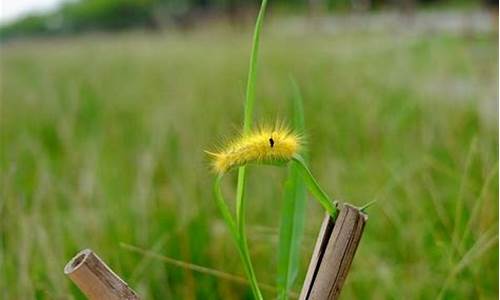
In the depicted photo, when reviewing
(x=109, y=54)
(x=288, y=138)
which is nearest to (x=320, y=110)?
(x=288, y=138)

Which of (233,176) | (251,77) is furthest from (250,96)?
(233,176)

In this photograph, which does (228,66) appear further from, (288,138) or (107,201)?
(288,138)

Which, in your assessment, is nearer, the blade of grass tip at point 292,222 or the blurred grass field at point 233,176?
the blade of grass tip at point 292,222

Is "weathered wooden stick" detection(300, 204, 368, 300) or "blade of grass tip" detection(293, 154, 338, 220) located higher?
"blade of grass tip" detection(293, 154, 338, 220)

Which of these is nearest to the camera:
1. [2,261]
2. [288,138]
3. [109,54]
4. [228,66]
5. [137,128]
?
[288,138]

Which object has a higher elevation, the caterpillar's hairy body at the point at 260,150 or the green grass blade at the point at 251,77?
the green grass blade at the point at 251,77

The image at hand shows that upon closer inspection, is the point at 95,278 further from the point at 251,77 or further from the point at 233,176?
the point at 233,176
